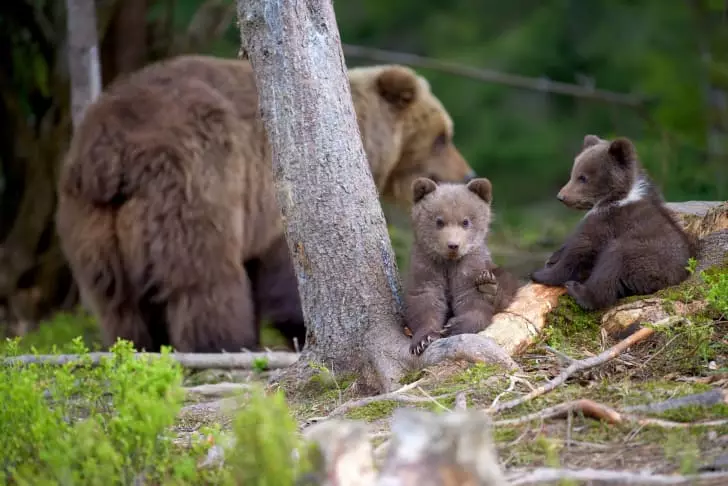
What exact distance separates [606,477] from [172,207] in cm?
469

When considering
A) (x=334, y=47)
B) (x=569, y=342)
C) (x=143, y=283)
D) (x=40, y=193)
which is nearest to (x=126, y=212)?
(x=143, y=283)

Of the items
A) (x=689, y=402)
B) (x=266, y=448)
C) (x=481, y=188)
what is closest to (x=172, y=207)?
(x=481, y=188)

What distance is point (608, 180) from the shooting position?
5703 mm

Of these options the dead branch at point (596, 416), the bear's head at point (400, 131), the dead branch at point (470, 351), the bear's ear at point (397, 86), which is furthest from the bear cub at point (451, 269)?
the bear's ear at point (397, 86)

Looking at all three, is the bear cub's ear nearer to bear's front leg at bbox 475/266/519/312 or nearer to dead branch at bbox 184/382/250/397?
bear's front leg at bbox 475/266/519/312

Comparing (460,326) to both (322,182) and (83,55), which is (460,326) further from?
(83,55)

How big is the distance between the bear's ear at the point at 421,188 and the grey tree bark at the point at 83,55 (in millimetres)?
4778

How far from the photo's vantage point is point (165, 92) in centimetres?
796

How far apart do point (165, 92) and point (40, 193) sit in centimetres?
434

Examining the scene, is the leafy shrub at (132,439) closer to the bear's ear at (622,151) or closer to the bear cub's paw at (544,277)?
the bear cub's paw at (544,277)

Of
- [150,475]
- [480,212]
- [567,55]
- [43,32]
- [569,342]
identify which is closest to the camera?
[150,475]

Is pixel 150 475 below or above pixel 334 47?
below

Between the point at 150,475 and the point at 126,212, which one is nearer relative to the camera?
the point at 150,475

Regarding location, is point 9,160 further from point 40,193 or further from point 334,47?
point 334,47
